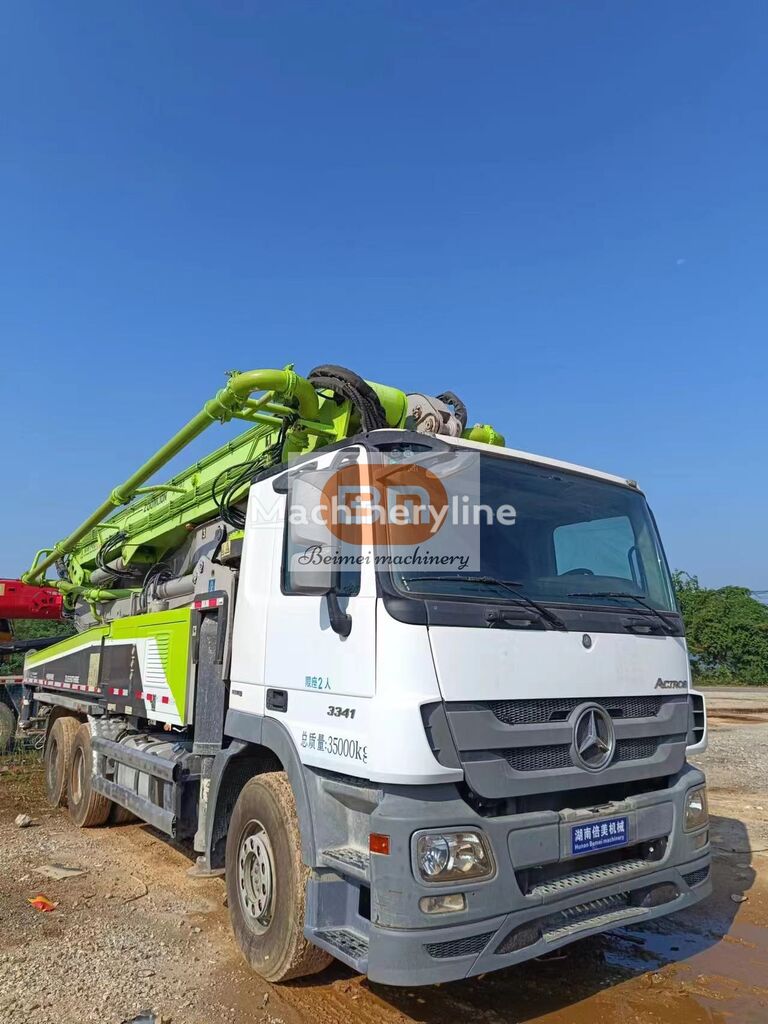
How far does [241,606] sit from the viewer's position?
4629 mm

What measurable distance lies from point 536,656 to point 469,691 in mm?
425

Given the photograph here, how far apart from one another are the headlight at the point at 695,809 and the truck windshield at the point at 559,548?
0.99 m

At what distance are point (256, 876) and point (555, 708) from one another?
A: 5.98 feet

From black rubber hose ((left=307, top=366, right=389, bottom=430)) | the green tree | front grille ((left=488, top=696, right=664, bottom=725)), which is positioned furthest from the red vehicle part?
the green tree

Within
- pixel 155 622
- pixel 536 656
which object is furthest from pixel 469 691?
pixel 155 622

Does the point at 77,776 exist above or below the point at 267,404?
below

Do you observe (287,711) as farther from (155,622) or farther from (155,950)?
(155,622)

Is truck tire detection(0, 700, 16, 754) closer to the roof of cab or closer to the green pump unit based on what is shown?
the green pump unit

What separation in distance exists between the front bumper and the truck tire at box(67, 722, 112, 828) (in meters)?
5.08

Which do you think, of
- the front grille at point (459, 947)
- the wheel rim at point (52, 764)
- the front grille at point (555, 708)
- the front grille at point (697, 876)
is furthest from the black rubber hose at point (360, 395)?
the wheel rim at point (52, 764)

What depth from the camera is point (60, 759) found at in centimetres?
840

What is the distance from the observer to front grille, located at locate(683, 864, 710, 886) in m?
3.87

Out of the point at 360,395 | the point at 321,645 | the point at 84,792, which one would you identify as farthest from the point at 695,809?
the point at 84,792

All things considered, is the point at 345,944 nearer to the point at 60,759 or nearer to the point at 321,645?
the point at 321,645
